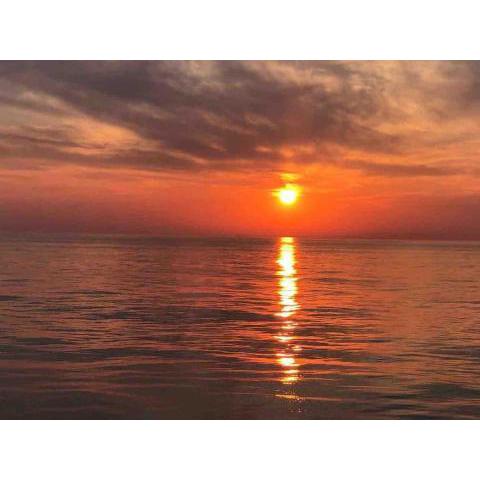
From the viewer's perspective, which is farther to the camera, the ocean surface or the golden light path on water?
the golden light path on water

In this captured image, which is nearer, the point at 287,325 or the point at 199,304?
the point at 287,325

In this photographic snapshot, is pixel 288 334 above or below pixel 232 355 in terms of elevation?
above

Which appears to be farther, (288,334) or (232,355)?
(288,334)

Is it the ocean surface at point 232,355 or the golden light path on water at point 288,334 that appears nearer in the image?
the ocean surface at point 232,355

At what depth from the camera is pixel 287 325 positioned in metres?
7.43
